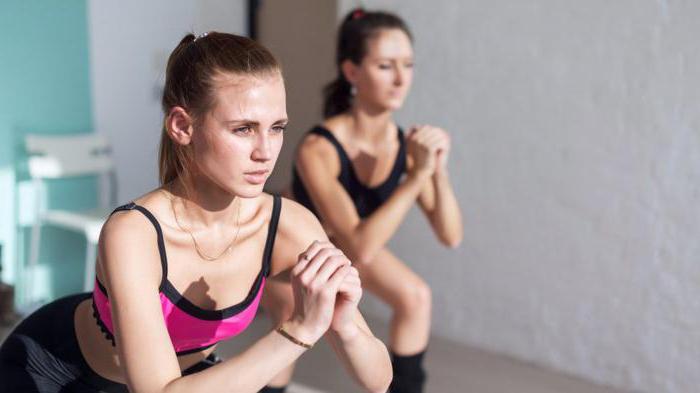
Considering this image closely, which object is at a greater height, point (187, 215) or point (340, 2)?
point (340, 2)

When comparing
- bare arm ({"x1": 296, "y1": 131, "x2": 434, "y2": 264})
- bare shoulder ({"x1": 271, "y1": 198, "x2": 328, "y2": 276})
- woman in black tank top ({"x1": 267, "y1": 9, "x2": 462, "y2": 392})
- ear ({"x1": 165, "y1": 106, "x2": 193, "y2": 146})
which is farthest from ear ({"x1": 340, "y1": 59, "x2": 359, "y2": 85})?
ear ({"x1": 165, "y1": 106, "x2": 193, "y2": 146})

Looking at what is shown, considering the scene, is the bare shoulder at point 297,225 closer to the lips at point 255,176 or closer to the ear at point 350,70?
the lips at point 255,176

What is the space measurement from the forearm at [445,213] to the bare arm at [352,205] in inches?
4.8

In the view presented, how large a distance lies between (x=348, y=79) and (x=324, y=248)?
3.72 ft

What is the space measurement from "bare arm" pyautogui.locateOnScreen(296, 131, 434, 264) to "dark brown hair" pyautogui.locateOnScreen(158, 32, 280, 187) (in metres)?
0.72

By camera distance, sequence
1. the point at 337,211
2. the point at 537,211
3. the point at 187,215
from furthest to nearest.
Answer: the point at 537,211 → the point at 337,211 → the point at 187,215

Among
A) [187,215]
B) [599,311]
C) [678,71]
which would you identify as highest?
[678,71]

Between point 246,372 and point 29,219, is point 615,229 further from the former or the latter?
point 29,219

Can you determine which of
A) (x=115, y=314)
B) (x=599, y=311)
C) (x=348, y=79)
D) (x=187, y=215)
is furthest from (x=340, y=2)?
(x=115, y=314)

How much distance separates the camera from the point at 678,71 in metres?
2.26

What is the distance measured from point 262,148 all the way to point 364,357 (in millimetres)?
333

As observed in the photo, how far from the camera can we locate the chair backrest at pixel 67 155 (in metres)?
2.92

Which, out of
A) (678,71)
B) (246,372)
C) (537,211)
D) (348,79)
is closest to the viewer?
(246,372)

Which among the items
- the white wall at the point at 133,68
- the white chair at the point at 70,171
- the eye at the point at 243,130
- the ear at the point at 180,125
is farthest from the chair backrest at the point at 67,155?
the eye at the point at 243,130
